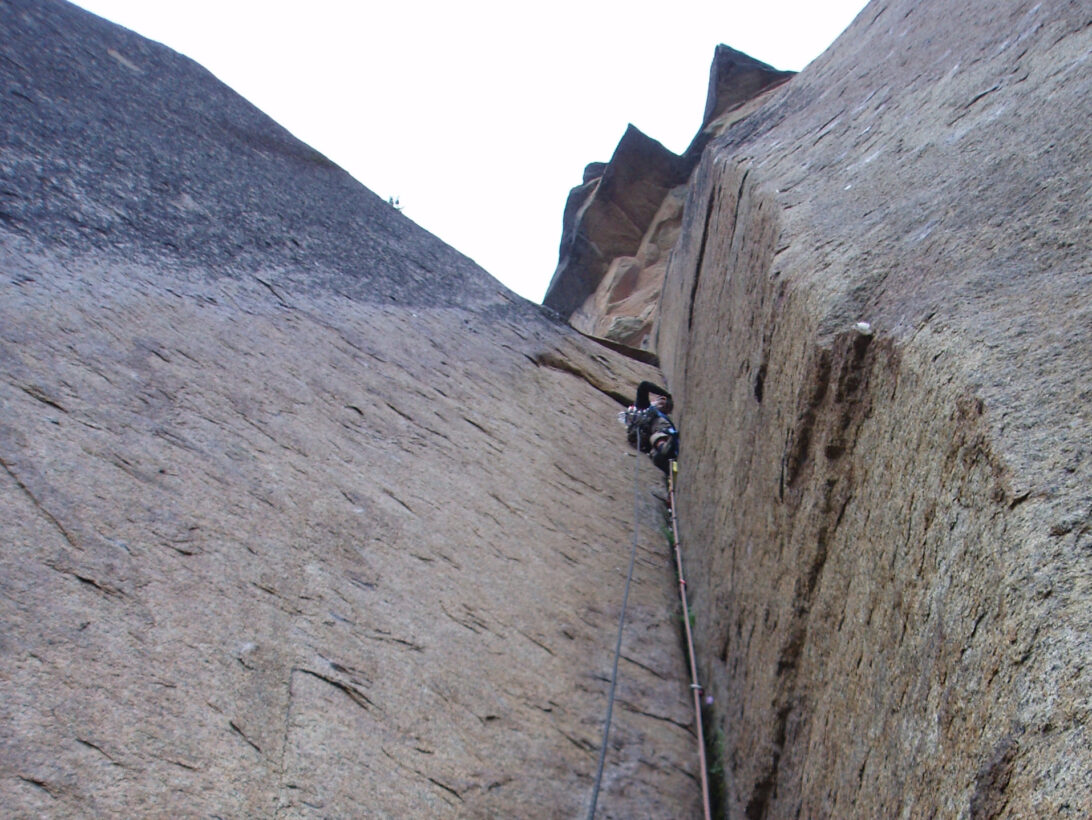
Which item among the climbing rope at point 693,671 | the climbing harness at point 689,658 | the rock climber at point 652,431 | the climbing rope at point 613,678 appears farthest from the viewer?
the rock climber at point 652,431

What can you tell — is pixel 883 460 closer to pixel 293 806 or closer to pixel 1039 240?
pixel 1039 240

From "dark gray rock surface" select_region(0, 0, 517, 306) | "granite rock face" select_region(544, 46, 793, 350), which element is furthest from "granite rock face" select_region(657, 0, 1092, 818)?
"granite rock face" select_region(544, 46, 793, 350)

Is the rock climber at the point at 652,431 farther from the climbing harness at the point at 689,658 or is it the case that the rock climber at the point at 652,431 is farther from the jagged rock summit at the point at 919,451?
the jagged rock summit at the point at 919,451

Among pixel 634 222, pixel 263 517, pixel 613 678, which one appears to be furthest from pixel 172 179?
pixel 634 222

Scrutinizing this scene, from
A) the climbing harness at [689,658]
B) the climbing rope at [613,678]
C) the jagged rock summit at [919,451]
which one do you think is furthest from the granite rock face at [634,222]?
the jagged rock summit at [919,451]

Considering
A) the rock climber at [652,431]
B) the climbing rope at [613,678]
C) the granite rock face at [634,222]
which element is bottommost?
the climbing rope at [613,678]

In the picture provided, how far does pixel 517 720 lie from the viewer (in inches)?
154

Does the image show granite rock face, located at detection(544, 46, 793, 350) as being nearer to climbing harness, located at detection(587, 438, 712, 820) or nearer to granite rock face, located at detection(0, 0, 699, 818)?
climbing harness, located at detection(587, 438, 712, 820)

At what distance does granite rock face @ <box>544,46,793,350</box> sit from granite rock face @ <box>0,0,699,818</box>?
389 inches

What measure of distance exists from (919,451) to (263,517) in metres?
2.97

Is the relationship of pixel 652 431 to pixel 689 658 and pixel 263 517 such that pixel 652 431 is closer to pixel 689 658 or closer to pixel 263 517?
pixel 689 658

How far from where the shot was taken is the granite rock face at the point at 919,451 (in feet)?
5.55

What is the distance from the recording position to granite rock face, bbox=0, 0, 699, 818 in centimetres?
301

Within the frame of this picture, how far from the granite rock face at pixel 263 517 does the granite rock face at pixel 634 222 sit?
389 inches
